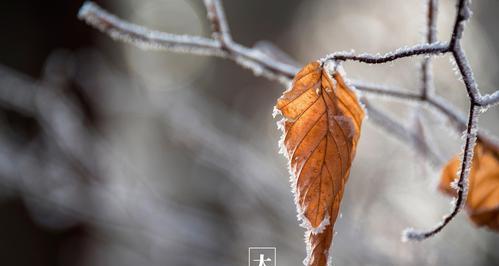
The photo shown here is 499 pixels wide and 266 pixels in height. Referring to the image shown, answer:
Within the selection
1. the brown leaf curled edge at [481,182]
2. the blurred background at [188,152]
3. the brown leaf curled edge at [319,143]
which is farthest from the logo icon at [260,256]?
the brown leaf curled edge at [319,143]

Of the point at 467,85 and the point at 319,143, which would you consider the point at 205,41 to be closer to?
the point at 319,143

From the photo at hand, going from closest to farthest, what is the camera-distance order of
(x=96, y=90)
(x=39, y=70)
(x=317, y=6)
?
(x=96, y=90) → (x=39, y=70) → (x=317, y=6)

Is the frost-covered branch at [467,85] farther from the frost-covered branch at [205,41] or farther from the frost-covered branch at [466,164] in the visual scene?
the frost-covered branch at [205,41]

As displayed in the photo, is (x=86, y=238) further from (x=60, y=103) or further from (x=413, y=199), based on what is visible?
(x=413, y=199)

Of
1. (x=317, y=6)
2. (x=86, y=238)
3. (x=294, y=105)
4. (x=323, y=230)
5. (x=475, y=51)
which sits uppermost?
(x=317, y=6)

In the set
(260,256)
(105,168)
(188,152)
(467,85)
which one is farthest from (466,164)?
(188,152)

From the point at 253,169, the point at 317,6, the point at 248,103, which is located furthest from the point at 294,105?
the point at 317,6
